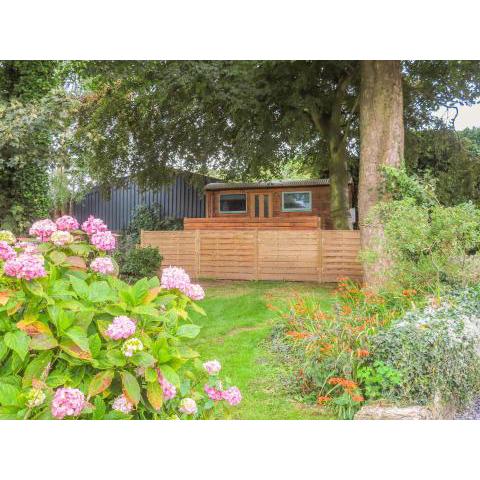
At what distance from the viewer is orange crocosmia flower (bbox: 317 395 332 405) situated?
116 inches

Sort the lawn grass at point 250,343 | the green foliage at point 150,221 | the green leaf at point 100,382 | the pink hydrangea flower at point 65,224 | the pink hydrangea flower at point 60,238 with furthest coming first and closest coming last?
the green foliage at point 150,221
the lawn grass at point 250,343
the pink hydrangea flower at point 65,224
the pink hydrangea flower at point 60,238
the green leaf at point 100,382

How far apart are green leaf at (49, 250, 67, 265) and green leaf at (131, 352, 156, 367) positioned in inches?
21.2

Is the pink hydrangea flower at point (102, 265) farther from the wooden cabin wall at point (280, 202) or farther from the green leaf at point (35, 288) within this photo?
the wooden cabin wall at point (280, 202)

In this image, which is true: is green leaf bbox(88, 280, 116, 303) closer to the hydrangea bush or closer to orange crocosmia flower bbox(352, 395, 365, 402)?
the hydrangea bush

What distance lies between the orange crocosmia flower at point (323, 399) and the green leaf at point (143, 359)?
5.69 ft

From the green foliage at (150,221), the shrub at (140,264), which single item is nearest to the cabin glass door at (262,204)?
the green foliage at (150,221)

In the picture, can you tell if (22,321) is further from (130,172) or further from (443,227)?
(130,172)

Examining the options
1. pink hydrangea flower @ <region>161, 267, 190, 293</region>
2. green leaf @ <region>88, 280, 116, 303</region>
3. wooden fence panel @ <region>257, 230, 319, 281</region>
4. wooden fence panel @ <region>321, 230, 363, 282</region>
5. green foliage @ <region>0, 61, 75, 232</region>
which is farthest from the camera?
wooden fence panel @ <region>257, 230, 319, 281</region>

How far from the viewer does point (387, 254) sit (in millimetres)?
5090

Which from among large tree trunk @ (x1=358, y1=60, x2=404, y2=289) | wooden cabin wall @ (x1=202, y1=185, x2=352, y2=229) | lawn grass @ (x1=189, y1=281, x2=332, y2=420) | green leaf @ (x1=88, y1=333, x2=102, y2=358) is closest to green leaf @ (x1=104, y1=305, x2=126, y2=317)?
green leaf @ (x1=88, y1=333, x2=102, y2=358)

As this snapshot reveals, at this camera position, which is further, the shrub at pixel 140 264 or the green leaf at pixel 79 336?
the shrub at pixel 140 264

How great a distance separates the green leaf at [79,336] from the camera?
4.84 ft
